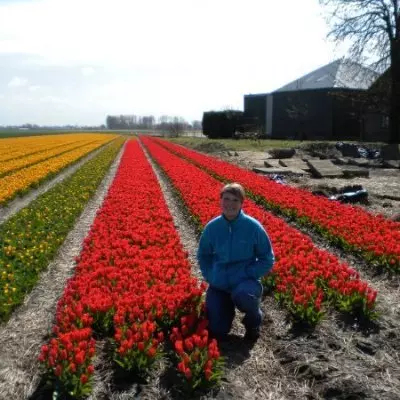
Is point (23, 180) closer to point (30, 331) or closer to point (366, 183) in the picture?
point (366, 183)

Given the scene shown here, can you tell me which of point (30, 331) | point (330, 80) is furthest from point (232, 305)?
point (330, 80)

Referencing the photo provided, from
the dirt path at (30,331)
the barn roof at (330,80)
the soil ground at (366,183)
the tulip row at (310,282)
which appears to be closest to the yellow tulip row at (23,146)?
the soil ground at (366,183)

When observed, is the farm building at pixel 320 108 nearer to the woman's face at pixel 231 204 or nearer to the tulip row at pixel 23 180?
the tulip row at pixel 23 180

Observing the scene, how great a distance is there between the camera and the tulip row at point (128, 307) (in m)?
3.98

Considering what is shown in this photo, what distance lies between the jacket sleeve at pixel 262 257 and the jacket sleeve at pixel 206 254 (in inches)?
17.8

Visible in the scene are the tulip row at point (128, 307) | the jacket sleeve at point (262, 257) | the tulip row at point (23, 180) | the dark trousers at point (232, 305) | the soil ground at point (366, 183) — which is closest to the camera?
the tulip row at point (128, 307)

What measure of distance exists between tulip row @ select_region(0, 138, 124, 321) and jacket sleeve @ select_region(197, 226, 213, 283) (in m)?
2.37

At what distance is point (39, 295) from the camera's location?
6.31 metres

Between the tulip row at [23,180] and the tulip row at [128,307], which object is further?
the tulip row at [23,180]

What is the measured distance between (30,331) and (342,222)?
20.7 ft

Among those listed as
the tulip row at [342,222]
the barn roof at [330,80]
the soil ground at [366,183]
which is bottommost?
the soil ground at [366,183]

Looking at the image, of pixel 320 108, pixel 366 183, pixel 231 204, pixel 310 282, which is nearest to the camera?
pixel 231 204

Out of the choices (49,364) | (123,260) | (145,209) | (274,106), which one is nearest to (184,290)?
(123,260)

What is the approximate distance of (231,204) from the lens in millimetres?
4852
